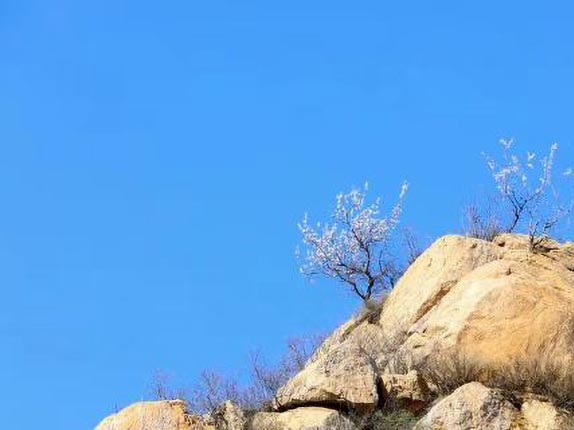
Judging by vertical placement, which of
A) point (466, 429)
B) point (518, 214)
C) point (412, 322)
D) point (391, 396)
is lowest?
point (466, 429)

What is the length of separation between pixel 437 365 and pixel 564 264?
5016 millimetres

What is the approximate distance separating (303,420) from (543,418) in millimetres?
3778

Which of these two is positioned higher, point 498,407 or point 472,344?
point 472,344

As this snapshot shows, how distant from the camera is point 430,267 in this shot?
26.6 metres

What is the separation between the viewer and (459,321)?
23281mm

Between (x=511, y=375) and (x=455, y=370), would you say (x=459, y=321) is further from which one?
(x=511, y=375)

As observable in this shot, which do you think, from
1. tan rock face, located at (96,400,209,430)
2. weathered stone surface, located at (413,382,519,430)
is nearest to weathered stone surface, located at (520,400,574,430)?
weathered stone surface, located at (413,382,519,430)

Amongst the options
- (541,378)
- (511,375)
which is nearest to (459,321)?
(511,375)

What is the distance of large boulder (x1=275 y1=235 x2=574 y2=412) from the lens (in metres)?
21.7

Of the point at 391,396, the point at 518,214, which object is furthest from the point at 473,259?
the point at 391,396

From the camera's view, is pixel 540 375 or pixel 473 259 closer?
pixel 540 375

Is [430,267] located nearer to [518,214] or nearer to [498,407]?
[518,214]

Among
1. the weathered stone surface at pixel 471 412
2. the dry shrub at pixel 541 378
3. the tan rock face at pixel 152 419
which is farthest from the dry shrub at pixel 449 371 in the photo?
the tan rock face at pixel 152 419

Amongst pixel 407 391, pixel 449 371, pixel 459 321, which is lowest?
pixel 407 391
